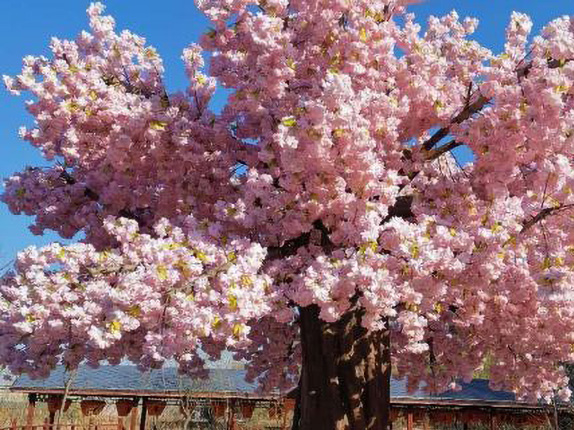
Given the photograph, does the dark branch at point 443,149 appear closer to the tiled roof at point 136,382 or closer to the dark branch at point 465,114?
the dark branch at point 465,114

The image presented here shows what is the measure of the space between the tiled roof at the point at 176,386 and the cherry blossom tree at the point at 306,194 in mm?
12302

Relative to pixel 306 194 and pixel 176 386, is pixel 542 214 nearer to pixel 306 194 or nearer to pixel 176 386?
pixel 306 194

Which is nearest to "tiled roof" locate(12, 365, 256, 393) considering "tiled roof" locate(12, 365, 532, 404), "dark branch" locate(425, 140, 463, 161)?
"tiled roof" locate(12, 365, 532, 404)

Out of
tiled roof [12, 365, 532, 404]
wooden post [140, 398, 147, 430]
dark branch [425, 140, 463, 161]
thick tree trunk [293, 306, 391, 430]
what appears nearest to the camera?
thick tree trunk [293, 306, 391, 430]

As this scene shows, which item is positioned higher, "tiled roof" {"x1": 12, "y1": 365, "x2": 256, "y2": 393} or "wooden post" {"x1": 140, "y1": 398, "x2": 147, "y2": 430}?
"tiled roof" {"x1": 12, "y1": 365, "x2": 256, "y2": 393}

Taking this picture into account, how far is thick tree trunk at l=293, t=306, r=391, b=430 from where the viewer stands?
10500 mm

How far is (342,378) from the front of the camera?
1062 centimetres

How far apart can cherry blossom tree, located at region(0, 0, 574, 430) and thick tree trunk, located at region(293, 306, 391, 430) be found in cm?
4

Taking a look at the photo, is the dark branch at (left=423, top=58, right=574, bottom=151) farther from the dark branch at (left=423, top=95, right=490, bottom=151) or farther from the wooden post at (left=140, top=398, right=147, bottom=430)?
the wooden post at (left=140, top=398, right=147, bottom=430)

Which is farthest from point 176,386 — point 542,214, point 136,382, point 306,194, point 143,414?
point 542,214

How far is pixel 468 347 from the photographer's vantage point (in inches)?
541

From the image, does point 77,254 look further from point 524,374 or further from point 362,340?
point 524,374

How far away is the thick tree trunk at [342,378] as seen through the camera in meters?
10.5

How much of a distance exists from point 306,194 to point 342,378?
347 cm
